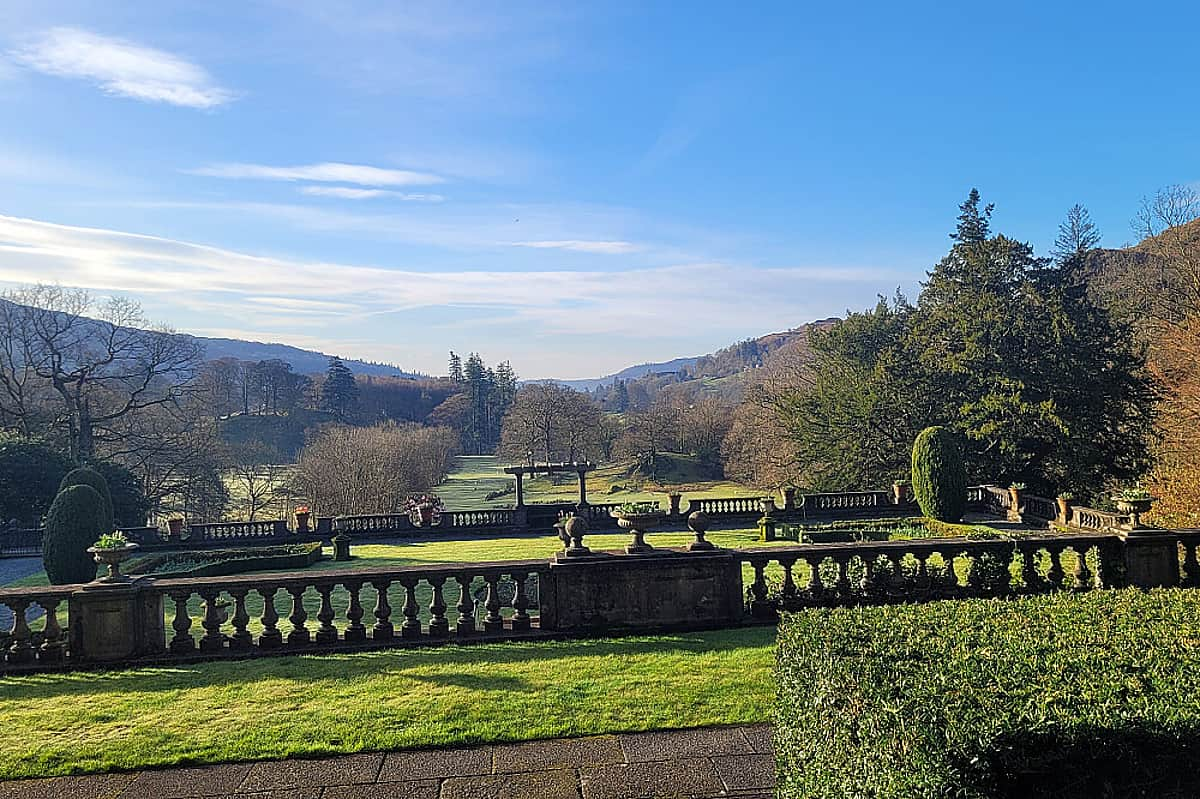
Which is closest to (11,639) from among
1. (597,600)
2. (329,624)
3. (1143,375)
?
(329,624)

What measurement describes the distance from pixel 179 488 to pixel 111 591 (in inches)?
1171

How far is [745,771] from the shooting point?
16.8 feet

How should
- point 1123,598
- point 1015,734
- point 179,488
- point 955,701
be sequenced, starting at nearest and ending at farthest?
point 1015,734
point 955,701
point 1123,598
point 179,488

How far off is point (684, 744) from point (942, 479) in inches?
757

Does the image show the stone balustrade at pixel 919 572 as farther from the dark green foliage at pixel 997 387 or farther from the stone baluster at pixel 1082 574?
the dark green foliage at pixel 997 387

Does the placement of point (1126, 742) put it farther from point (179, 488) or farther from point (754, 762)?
point (179, 488)

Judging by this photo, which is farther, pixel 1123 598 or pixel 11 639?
pixel 11 639

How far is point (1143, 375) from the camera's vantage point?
2952 cm

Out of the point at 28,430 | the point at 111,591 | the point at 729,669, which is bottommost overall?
the point at 729,669

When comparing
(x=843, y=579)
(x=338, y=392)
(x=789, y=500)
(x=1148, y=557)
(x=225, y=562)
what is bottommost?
(x=225, y=562)

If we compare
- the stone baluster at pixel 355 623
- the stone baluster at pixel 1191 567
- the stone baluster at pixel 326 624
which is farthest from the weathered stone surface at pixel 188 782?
the stone baluster at pixel 1191 567

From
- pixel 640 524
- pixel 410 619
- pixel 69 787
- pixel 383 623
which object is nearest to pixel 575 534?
pixel 640 524

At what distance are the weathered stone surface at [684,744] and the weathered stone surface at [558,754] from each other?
123mm

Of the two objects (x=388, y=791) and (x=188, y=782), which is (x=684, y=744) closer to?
(x=388, y=791)
